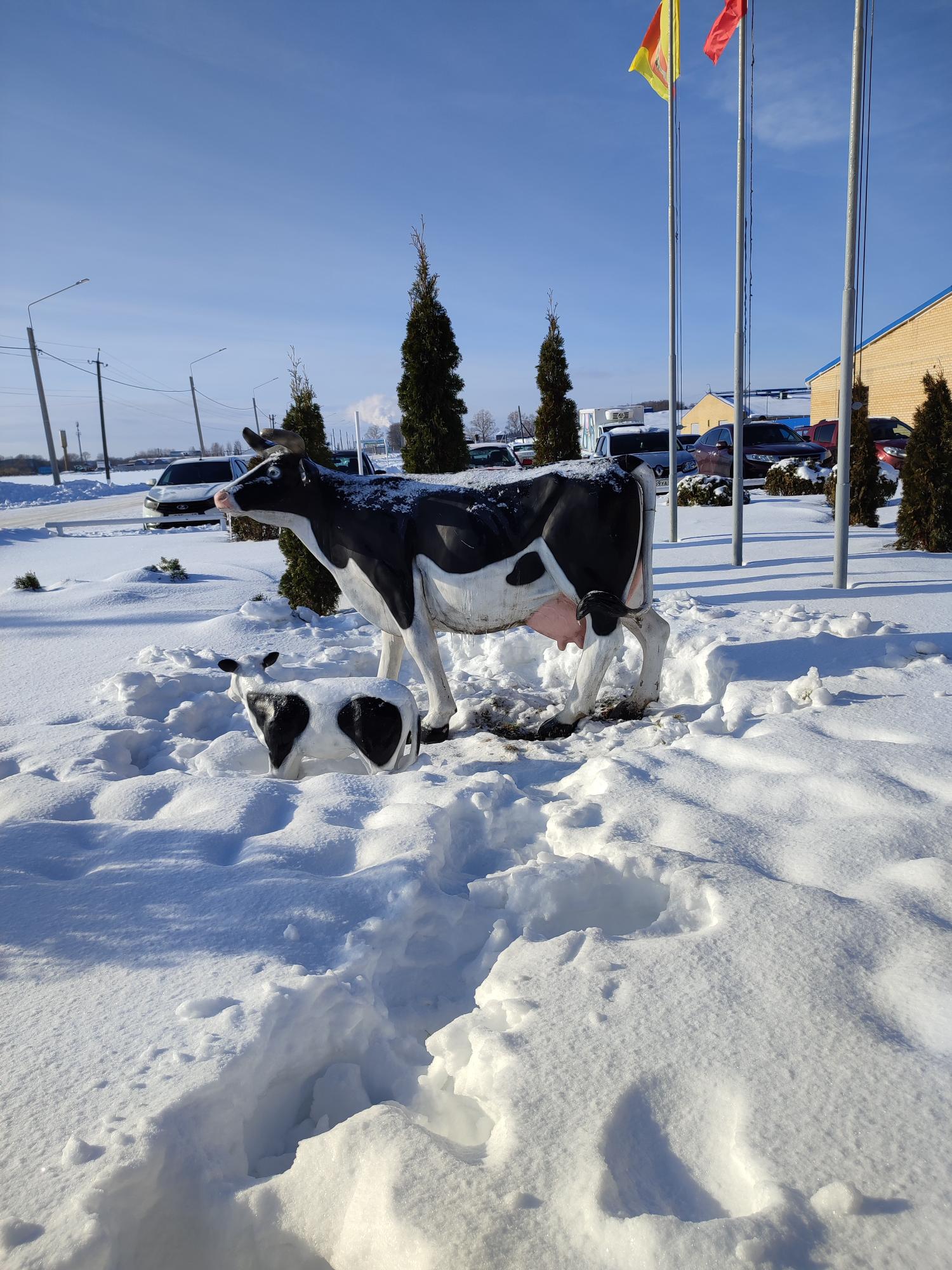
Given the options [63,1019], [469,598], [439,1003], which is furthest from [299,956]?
[469,598]

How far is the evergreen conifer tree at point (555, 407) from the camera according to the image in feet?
37.1

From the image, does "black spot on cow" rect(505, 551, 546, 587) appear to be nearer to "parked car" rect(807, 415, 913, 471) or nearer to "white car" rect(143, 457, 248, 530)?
"white car" rect(143, 457, 248, 530)

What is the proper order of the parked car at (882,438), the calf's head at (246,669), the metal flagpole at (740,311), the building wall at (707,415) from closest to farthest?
the calf's head at (246,669)
the metal flagpole at (740,311)
the parked car at (882,438)
the building wall at (707,415)

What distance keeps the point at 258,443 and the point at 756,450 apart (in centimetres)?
1526

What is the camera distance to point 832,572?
24.0ft

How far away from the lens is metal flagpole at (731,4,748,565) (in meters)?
7.62

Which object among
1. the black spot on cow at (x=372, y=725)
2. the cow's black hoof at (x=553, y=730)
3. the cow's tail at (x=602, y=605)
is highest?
the cow's tail at (x=602, y=605)

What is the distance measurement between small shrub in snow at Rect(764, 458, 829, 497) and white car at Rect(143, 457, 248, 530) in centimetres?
1070

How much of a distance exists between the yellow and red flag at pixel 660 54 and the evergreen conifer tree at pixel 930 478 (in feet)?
16.4

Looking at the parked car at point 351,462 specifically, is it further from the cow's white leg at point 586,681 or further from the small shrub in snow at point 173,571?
the cow's white leg at point 586,681

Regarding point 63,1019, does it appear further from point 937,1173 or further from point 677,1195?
point 937,1173

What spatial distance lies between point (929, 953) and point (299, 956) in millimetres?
1731

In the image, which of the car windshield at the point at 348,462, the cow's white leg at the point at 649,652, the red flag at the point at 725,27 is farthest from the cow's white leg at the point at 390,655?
the car windshield at the point at 348,462

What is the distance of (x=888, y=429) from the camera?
1806cm
